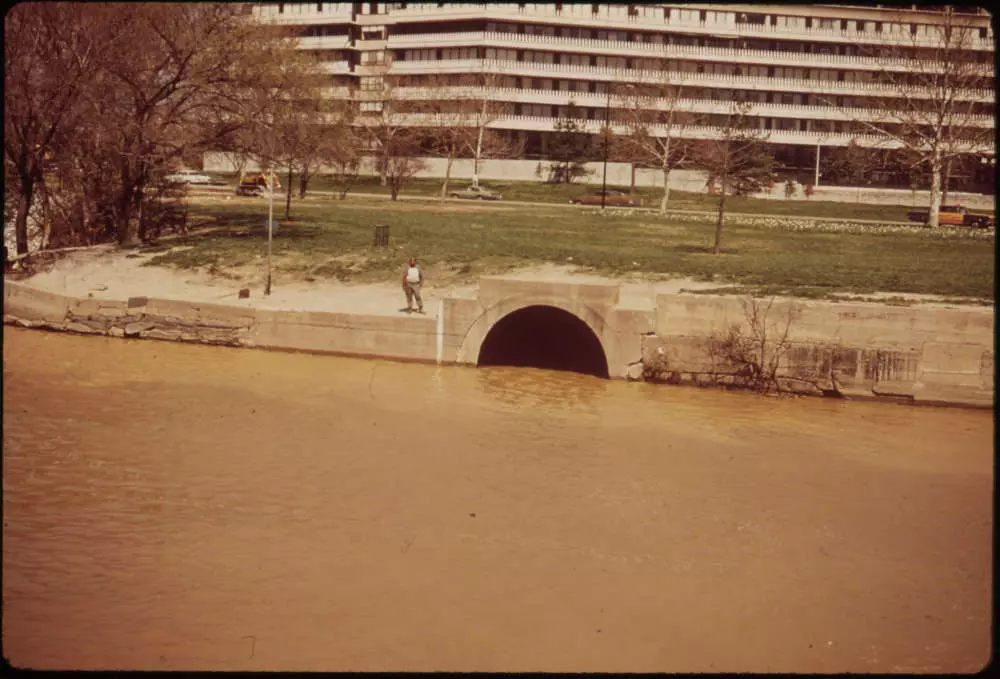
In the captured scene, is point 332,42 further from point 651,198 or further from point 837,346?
point 837,346

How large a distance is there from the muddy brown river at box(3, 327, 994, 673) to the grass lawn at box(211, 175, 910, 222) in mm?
42341

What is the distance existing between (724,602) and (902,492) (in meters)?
6.71

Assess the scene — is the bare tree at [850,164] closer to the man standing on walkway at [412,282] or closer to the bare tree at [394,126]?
the bare tree at [394,126]

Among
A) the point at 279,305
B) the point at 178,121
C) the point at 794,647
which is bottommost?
the point at 794,647

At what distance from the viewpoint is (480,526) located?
655 inches

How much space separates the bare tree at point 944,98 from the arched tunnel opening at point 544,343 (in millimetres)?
27685

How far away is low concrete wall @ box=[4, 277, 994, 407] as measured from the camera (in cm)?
2531

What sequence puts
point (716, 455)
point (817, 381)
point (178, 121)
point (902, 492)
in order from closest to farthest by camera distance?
point (902, 492) < point (716, 455) < point (817, 381) < point (178, 121)

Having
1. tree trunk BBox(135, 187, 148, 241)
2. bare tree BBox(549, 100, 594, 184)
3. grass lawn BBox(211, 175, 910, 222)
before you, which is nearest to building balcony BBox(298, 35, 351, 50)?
grass lawn BBox(211, 175, 910, 222)

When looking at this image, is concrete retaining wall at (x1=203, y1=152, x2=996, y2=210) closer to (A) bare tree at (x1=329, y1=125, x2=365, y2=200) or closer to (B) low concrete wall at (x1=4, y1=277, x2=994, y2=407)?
(A) bare tree at (x1=329, y1=125, x2=365, y2=200)

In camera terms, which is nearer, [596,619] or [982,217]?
[596,619]

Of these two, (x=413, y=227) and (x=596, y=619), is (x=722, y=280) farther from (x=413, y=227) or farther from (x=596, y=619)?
(x=596, y=619)

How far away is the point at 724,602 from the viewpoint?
1420 centimetres

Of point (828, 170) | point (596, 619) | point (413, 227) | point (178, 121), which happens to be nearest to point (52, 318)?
point (178, 121)
